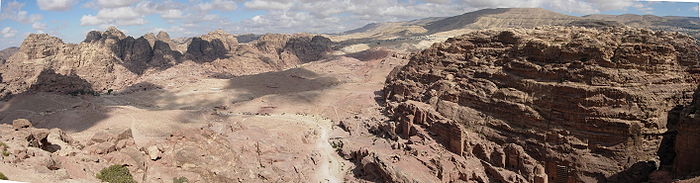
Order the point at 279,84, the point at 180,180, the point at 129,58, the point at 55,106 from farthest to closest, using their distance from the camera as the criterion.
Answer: the point at 129,58, the point at 279,84, the point at 55,106, the point at 180,180

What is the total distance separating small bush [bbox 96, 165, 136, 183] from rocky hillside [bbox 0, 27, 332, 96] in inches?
1538

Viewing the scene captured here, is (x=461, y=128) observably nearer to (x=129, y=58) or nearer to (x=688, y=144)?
(x=688, y=144)

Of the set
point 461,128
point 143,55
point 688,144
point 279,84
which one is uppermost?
point 143,55

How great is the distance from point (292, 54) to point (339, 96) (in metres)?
57.6

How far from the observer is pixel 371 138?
127 ft

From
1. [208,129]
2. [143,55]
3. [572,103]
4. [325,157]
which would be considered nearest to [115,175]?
[208,129]

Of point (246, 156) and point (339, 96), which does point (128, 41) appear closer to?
point (339, 96)

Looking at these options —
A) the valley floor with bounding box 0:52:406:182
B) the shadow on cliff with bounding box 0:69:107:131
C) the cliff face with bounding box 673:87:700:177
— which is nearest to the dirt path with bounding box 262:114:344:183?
the valley floor with bounding box 0:52:406:182

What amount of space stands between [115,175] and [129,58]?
7988cm

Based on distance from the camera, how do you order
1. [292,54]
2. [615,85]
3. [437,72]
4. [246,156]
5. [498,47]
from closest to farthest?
[615,85] < [246,156] < [498,47] < [437,72] < [292,54]

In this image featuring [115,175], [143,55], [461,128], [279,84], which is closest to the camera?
[115,175]

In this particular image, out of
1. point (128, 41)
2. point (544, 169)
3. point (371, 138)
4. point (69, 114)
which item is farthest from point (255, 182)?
point (128, 41)

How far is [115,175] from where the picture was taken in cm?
2181

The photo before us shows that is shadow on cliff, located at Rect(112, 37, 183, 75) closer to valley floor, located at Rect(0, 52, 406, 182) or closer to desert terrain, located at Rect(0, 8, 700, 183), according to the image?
valley floor, located at Rect(0, 52, 406, 182)
